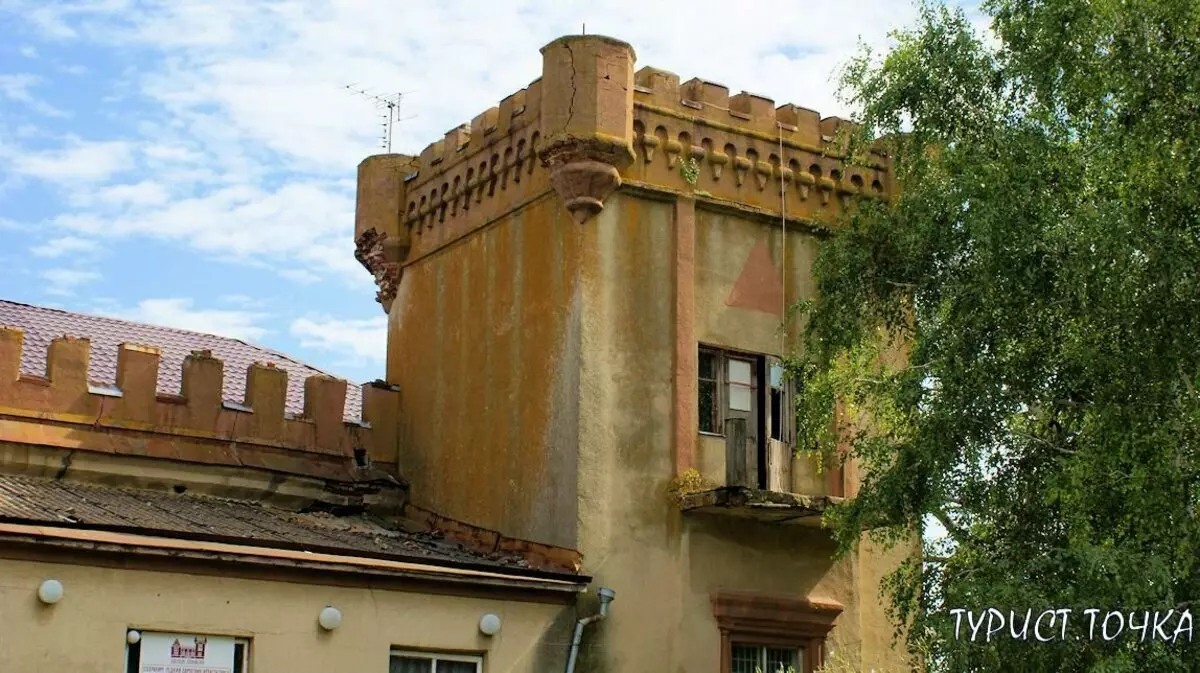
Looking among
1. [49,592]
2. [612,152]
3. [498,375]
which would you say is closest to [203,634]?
[49,592]

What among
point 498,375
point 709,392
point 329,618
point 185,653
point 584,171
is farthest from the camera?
point 498,375

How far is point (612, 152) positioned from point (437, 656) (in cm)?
618

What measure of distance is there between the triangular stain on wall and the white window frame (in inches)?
→ 220

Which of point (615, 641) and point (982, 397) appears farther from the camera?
point (615, 641)

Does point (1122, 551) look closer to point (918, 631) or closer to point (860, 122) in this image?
point (918, 631)

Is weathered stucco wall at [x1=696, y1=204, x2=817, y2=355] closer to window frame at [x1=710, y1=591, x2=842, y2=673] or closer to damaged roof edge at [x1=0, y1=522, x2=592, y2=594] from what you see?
window frame at [x1=710, y1=591, x2=842, y2=673]

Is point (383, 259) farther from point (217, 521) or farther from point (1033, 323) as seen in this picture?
point (1033, 323)

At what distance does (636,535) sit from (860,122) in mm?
5332

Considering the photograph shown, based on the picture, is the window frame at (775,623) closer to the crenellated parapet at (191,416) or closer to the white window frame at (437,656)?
the white window frame at (437,656)

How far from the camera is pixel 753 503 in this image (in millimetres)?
19641

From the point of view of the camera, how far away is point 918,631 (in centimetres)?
1650

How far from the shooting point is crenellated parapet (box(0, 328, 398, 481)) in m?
20.1

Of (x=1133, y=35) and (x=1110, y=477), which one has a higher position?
(x=1133, y=35)

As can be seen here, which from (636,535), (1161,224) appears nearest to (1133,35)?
(1161,224)
